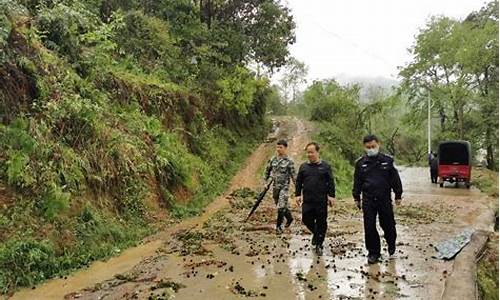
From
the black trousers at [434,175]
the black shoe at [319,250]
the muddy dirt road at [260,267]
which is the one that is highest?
the black trousers at [434,175]

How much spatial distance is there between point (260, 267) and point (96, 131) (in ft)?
17.1

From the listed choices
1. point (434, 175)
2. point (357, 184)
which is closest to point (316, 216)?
point (357, 184)

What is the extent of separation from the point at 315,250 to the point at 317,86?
3052 centimetres

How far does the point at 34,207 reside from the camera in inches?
324

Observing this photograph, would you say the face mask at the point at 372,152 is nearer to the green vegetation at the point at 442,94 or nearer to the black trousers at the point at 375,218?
the black trousers at the point at 375,218

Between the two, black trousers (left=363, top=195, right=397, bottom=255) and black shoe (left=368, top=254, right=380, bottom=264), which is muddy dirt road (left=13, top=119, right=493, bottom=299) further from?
black trousers (left=363, top=195, right=397, bottom=255)

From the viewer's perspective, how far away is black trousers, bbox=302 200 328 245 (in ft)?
26.4

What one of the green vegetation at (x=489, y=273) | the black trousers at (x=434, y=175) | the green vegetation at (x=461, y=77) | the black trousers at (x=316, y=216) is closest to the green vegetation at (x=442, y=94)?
the green vegetation at (x=461, y=77)

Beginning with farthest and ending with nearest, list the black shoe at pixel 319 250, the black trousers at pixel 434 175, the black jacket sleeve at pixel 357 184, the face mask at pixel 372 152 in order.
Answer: the black trousers at pixel 434 175 → the black shoe at pixel 319 250 → the black jacket sleeve at pixel 357 184 → the face mask at pixel 372 152

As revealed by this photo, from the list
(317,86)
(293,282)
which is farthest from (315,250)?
(317,86)

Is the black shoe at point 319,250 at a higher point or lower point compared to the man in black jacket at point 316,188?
lower

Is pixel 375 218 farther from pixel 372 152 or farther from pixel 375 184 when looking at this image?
pixel 372 152

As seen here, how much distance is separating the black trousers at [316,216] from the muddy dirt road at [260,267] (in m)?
0.37

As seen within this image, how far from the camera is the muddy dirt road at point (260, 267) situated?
6387 millimetres
